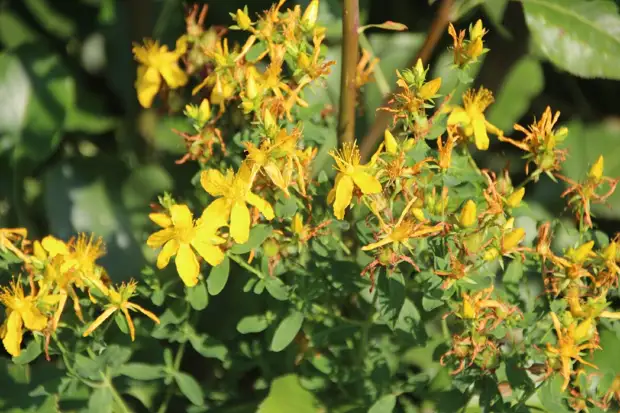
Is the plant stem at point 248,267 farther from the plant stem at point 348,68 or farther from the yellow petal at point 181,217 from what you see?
the plant stem at point 348,68

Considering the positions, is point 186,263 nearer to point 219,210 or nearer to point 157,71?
point 219,210

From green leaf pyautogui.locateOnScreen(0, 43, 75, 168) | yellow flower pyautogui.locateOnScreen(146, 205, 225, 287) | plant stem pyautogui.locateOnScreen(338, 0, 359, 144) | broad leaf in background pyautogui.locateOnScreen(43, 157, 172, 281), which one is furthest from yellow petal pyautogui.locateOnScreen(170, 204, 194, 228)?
green leaf pyautogui.locateOnScreen(0, 43, 75, 168)

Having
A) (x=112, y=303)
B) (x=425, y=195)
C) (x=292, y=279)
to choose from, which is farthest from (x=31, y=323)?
(x=425, y=195)

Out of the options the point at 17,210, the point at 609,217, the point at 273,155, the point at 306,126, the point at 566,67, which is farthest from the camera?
the point at 609,217

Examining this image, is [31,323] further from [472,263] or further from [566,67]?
[566,67]

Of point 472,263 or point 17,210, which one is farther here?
point 17,210

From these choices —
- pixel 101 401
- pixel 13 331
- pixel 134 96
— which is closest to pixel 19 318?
pixel 13 331
